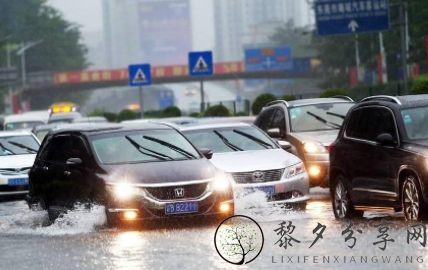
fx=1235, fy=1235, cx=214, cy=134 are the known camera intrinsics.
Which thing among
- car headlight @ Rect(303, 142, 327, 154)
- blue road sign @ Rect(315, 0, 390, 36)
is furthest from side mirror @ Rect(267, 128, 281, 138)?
blue road sign @ Rect(315, 0, 390, 36)

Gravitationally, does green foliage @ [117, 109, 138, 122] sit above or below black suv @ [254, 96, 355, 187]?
below

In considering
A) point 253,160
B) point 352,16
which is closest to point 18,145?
point 253,160

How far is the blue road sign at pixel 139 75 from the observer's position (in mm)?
46000

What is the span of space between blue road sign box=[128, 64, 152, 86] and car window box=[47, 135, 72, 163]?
2827 cm

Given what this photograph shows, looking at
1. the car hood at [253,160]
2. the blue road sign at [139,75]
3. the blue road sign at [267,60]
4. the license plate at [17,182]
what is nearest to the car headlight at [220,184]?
the car hood at [253,160]

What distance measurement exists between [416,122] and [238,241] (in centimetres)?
343

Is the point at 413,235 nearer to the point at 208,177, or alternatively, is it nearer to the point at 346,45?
the point at 208,177

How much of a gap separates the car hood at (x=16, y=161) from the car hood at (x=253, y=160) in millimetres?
6748

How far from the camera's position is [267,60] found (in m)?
128

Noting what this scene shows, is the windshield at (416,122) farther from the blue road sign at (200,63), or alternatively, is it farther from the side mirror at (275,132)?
the blue road sign at (200,63)

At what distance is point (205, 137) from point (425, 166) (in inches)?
270

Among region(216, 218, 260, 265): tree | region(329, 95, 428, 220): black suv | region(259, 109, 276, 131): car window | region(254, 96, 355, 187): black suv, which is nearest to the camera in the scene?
region(216, 218, 260, 265): tree

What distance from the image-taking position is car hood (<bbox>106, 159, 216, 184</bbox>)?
48.9 ft

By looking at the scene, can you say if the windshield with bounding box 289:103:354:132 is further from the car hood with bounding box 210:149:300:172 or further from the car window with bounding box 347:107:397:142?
the car window with bounding box 347:107:397:142
